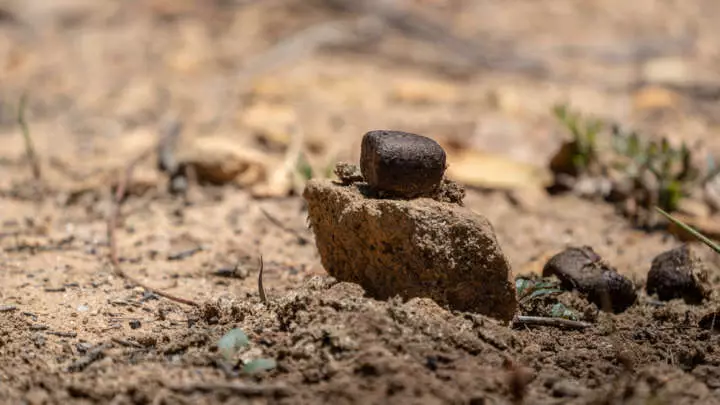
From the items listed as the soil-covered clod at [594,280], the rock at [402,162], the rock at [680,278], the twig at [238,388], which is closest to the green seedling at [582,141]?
the rock at [680,278]

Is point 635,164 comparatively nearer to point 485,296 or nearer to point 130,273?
point 485,296

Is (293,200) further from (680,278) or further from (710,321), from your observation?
(710,321)

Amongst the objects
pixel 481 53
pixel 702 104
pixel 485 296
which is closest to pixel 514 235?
pixel 485 296

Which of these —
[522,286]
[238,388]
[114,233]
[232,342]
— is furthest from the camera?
[114,233]

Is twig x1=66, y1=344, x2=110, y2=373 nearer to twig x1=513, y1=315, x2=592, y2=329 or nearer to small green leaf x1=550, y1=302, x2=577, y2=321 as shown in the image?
twig x1=513, y1=315, x2=592, y2=329

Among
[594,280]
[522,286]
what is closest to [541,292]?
[522,286]

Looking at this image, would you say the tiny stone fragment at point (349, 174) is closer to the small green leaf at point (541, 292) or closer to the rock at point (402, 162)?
the rock at point (402, 162)

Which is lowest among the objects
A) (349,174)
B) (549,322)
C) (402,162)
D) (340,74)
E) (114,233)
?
(114,233)
